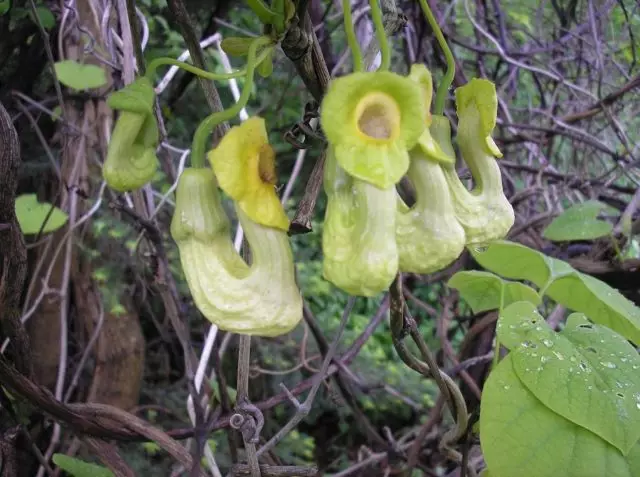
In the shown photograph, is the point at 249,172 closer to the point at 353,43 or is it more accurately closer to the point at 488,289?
the point at 353,43

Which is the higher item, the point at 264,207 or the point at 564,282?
the point at 264,207

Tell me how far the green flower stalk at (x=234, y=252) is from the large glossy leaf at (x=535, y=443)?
0.21m

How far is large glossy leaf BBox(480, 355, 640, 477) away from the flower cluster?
16 cm

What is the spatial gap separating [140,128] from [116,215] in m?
0.94

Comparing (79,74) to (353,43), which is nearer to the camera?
(353,43)

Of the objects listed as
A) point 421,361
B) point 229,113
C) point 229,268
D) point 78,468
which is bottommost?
point 78,468

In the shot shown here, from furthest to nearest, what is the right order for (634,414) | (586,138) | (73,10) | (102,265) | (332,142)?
(586,138) < (102,265) < (73,10) < (634,414) < (332,142)

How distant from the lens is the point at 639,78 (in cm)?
135

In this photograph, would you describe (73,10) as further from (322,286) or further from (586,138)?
(586,138)

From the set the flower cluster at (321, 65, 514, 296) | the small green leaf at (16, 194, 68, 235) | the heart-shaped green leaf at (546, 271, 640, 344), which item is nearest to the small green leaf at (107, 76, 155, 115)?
the flower cluster at (321, 65, 514, 296)

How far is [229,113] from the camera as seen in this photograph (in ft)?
1.28

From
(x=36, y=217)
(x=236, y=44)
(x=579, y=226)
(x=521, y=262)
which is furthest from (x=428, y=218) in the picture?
(x=36, y=217)

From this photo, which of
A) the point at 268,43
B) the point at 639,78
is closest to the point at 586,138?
the point at 639,78

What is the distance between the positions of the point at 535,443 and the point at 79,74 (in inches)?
38.2
